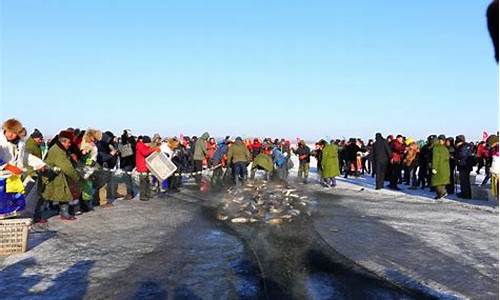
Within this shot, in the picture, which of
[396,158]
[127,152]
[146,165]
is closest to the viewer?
[146,165]

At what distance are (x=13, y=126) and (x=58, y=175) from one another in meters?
1.77

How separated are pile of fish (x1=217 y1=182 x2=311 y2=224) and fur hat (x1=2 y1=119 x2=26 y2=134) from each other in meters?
4.31

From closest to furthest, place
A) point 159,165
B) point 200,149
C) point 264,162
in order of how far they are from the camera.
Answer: point 159,165, point 200,149, point 264,162

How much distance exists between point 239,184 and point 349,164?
732 centimetres

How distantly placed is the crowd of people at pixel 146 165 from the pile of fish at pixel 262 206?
8.38 feet

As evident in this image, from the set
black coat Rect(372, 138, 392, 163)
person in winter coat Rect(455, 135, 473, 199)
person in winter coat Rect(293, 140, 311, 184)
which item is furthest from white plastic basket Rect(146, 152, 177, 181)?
person in winter coat Rect(455, 135, 473, 199)

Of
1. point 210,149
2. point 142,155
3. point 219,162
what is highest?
point 210,149

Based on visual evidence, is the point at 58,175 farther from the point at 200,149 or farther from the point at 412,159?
the point at 412,159

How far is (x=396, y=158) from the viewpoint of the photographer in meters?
17.4

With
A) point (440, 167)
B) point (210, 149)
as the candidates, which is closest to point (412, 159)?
point (440, 167)

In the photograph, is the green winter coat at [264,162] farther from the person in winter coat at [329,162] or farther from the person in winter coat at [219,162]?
the person in winter coat at [329,162]

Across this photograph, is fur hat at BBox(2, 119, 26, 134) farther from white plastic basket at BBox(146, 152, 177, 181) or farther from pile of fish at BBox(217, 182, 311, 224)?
white plastic basket at BBox(146, 152, 177, 181)

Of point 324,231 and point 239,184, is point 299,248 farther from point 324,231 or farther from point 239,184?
point 239,184

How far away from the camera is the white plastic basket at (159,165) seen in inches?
539
